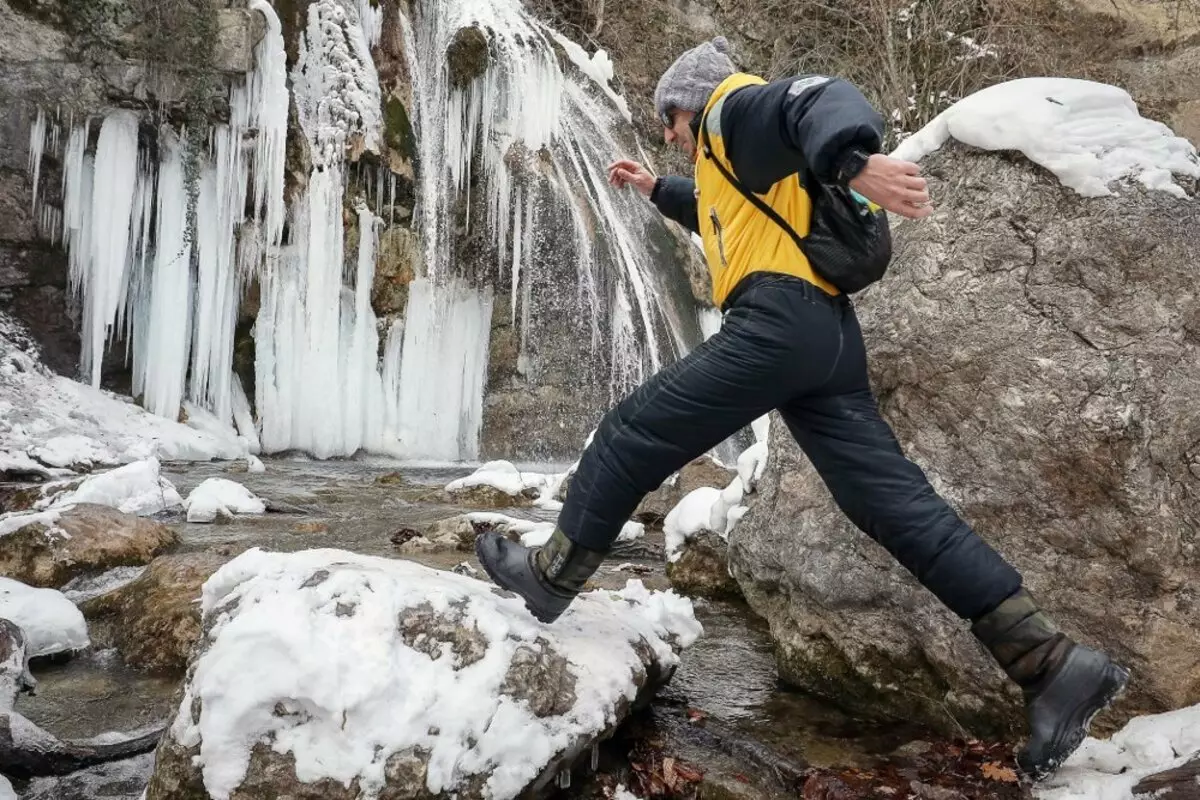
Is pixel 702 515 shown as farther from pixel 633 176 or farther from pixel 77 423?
pixel 77 423

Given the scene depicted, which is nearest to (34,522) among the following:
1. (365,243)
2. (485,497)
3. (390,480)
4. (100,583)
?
(100,583)

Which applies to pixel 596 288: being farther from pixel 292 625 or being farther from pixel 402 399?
pixel 292 625

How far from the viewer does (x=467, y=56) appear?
1010 centimetres

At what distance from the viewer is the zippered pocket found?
1.92 meters

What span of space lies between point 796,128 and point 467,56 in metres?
9.45

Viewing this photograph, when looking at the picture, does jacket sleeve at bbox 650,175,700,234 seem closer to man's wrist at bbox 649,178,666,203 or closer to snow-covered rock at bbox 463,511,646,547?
man's wrist at bbox 649,178,666,203

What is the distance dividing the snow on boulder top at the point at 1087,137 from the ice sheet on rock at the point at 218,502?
428 cm

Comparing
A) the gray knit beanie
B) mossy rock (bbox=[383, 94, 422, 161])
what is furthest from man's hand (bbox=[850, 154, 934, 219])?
mossy rock (bbox=[383, 94, 422, 161])

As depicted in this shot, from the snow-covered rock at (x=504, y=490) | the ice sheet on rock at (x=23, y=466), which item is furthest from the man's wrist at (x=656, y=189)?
the ice sheet on rock at (x=23, y=466)

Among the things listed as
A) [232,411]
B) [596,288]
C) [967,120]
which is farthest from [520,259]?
[967,120]

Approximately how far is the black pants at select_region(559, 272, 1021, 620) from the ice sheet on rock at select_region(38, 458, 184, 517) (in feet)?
12.0

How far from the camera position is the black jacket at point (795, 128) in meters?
1.51

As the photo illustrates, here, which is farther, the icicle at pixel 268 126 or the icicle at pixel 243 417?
the icicle at pixel 268 126

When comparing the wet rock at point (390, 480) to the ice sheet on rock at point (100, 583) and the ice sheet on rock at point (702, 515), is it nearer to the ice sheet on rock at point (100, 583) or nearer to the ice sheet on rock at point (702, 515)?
the ice sheet on rock at point (100, 583)
